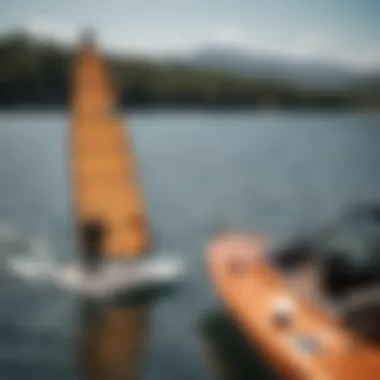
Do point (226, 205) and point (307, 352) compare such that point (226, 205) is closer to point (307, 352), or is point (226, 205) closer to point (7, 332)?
point (307, 352)

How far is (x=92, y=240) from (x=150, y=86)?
0.36 m

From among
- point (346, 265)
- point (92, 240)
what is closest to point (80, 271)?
point (92, 240)

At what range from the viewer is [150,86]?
6.14ft

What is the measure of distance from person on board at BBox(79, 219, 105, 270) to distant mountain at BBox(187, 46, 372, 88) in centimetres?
41

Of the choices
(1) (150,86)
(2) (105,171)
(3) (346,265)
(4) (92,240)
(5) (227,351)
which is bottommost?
(5) (227,351)

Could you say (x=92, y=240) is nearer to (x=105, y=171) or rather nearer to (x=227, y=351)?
(x=105, y=171)

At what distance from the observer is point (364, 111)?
1.89 m

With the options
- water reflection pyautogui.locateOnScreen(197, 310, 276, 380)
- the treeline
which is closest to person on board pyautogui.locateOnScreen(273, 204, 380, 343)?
water reflection pyautogui.locateOnScreen(197, 310, 276, 380)

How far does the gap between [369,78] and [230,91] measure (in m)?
0.31

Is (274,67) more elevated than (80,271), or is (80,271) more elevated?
(274,67)

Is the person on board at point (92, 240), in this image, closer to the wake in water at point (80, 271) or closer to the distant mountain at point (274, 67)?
the wake in water at point (80, 271)

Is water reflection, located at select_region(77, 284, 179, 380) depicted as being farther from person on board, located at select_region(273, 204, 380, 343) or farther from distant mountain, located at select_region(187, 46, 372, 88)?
distant mountain, located at select_region(187, 46, 372, 88)

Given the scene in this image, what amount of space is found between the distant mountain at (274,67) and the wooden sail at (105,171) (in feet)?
0.72

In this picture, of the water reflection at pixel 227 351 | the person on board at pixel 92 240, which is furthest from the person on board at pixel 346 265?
the person on board at pixel 92 240
